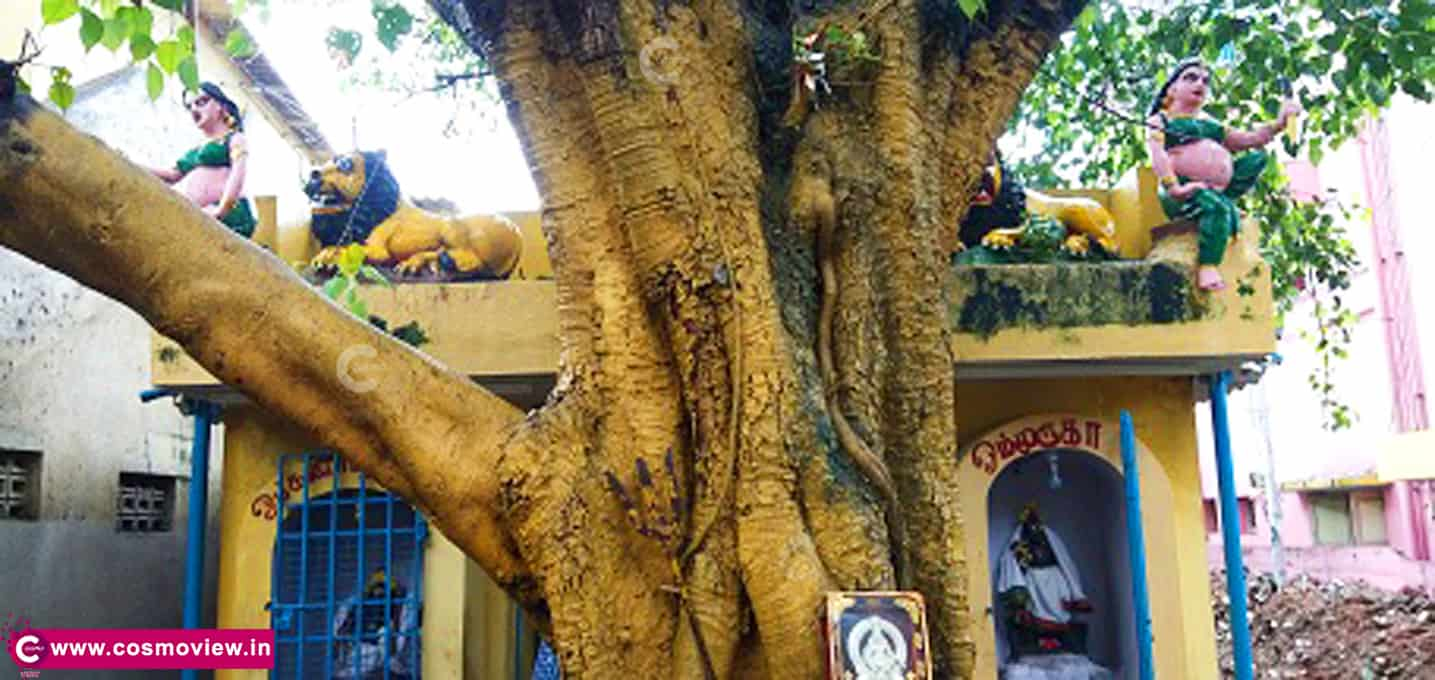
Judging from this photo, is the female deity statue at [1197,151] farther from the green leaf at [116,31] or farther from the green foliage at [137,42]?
the green leaf at [116,31]

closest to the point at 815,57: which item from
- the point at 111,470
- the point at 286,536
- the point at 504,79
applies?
the point at 504,79

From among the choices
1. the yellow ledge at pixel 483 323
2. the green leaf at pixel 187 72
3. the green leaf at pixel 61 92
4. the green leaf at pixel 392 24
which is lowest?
the yellow ledge at pixel 483 323

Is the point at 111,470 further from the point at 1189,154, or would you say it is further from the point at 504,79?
the point at 1189,154

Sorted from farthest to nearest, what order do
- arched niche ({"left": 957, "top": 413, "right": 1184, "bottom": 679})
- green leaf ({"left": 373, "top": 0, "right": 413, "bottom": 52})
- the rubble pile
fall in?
the rubble pile → arched niche ({"left": 957, "top": 413, "right": 1184, "bottom": 679}) → green leaf ({"left": 373, "top": 0, "right": 413, "bottom": 52})

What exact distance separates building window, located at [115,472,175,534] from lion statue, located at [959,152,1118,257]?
5.67m

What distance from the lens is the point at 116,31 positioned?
3613 millimetres

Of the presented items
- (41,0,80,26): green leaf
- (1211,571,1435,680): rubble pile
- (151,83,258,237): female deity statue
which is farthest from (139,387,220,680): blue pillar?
(1211,571,1435,680): rubble pile

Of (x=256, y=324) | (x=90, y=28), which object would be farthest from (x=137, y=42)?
(x=256, y=324)

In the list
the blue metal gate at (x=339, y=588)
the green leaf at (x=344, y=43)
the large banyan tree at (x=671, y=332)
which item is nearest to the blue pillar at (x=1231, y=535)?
the large banyan tree at (x=671, y=332)

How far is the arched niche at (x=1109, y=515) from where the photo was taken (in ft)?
20.3

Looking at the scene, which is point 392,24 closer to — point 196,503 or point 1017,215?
point 196,503

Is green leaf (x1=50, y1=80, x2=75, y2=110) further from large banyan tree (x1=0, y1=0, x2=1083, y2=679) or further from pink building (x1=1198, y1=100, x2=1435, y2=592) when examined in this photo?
pink building (x1=1198, y1=100, x2=1435, y2=592)

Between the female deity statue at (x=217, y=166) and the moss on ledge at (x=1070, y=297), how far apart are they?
12.3 feet

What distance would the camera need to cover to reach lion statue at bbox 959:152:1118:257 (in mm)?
6312
